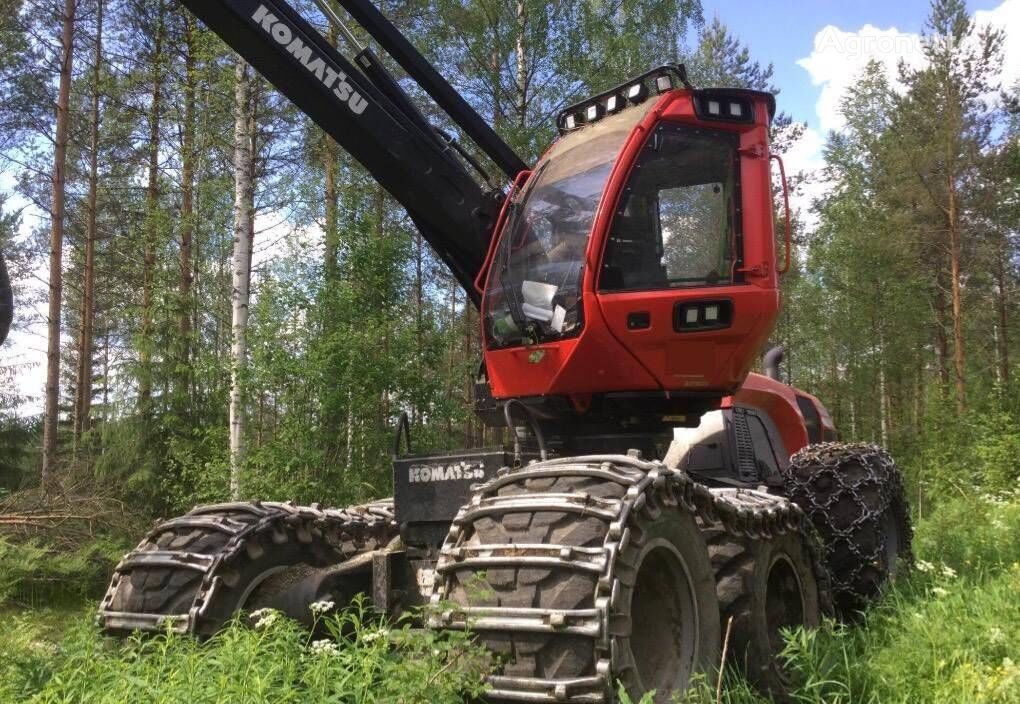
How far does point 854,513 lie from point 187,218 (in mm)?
10346

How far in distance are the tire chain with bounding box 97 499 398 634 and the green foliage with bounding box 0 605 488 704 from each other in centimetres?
44

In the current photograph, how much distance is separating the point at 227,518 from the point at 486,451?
1536 mm

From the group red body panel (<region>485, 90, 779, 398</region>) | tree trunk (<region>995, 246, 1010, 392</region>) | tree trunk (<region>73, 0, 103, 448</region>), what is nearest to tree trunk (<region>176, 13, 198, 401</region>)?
tree trunk (<region>73, 0, 103, 448</region>)

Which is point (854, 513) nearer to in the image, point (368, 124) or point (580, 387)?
point (580, 387)

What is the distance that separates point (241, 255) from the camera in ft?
37.5

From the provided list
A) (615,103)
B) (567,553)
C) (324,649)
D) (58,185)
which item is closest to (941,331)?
(58,185)

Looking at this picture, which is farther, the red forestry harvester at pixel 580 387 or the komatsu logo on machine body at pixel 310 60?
the komatsu logo on machine body at pixel 310 60

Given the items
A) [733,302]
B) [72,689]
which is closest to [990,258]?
[733,302]

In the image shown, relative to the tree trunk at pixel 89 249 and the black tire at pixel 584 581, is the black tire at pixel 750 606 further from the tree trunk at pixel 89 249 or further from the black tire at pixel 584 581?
the tree trunk at pixel 89 249

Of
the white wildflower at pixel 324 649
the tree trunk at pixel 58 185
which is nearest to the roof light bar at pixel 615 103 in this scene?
the white wildflower at pixel 324 649

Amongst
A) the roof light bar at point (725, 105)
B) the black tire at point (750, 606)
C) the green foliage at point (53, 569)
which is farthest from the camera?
the green foliage at point (53, 569)

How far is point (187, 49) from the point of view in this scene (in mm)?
15797

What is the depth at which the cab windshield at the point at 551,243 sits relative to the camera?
14.9ft

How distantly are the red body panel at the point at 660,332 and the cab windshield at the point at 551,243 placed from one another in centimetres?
7
